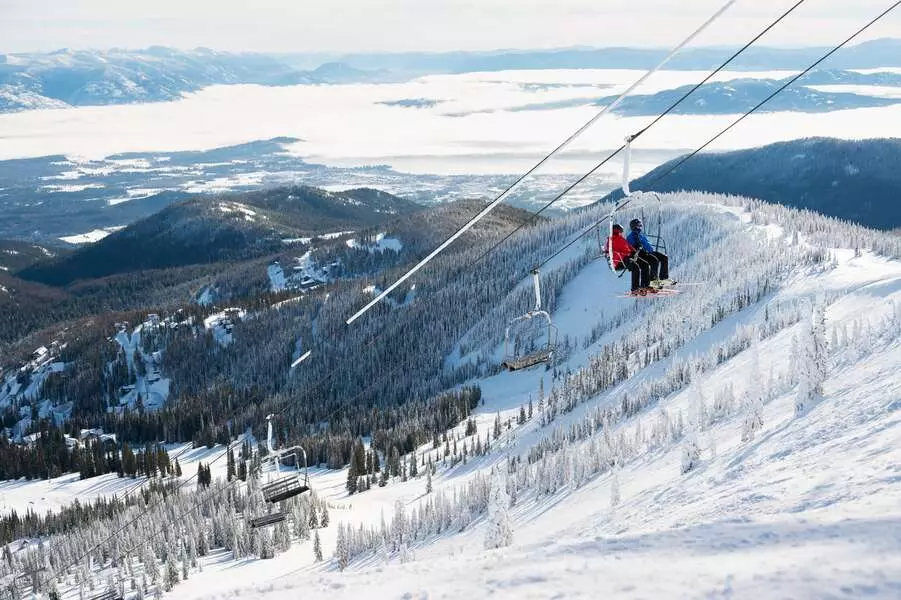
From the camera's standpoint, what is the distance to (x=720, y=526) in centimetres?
2539

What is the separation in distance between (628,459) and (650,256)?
45669 mm

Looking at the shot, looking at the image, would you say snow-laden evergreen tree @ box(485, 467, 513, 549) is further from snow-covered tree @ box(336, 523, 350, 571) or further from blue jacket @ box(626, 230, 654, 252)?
blue jacket @ box(626, 230, 654, 252)

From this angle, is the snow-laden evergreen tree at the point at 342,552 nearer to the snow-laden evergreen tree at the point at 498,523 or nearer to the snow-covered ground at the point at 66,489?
the snow-laden evergreen tree at the point at 498,523

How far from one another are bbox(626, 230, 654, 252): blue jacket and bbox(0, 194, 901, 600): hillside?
10795mm

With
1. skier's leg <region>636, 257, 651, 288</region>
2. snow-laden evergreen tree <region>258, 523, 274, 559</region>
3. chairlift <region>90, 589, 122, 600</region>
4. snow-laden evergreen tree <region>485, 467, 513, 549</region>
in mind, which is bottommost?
chairlift <region>90, 589, 122, 600</region>

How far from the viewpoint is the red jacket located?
29312 mm

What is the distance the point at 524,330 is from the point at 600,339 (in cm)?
3256

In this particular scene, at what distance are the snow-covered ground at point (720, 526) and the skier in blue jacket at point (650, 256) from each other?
9561 mm

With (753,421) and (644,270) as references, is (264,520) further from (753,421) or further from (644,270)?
(753,421)

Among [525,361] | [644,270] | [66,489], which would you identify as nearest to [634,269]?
[644,270]

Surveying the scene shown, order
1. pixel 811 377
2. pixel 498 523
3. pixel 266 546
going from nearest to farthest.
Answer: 1. pixel 498 523
2. pixel 811 377
3. pixel 266 546

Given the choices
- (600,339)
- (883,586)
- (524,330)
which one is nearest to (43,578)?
(883,586)

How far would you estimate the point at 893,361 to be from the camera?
5284 cm

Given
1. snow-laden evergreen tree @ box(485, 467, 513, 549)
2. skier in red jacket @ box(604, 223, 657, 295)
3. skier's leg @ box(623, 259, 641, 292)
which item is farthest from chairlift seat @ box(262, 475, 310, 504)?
skier in red jacket @ box(604, 223, 657, 295)
